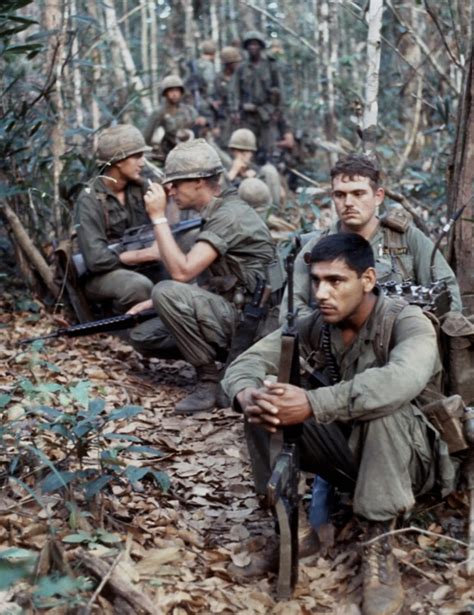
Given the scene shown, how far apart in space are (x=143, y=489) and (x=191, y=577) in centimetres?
76

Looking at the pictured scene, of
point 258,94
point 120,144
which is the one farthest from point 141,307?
point 258,94

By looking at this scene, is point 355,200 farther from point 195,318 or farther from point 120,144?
point 120,144

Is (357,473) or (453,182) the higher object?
(453,182)

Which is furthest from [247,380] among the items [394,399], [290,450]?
Result: [394,399]

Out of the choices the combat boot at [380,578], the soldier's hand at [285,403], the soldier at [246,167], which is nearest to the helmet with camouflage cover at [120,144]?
the soldier's hand at [285,403]

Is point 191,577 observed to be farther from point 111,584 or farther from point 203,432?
point 203,432

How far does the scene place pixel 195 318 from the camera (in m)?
5.93

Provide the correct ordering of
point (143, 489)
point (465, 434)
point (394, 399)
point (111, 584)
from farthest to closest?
point (143, 489) < point (465, 434) < point (394, 399) < point (111, 584)

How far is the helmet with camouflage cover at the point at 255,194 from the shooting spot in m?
9.91

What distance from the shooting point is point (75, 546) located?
3.48 m

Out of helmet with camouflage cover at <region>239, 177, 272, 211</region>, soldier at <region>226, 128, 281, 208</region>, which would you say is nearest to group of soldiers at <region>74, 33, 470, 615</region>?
helmet with camouflage cover at <region>239, 177, 272, 211</region>

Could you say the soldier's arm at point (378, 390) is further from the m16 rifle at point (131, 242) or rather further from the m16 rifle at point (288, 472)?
the m16 rifle at point (131, 242)

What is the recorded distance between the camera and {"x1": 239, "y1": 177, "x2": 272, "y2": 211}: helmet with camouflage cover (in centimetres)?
991

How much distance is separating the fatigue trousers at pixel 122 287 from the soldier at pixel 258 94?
8.79 metres
